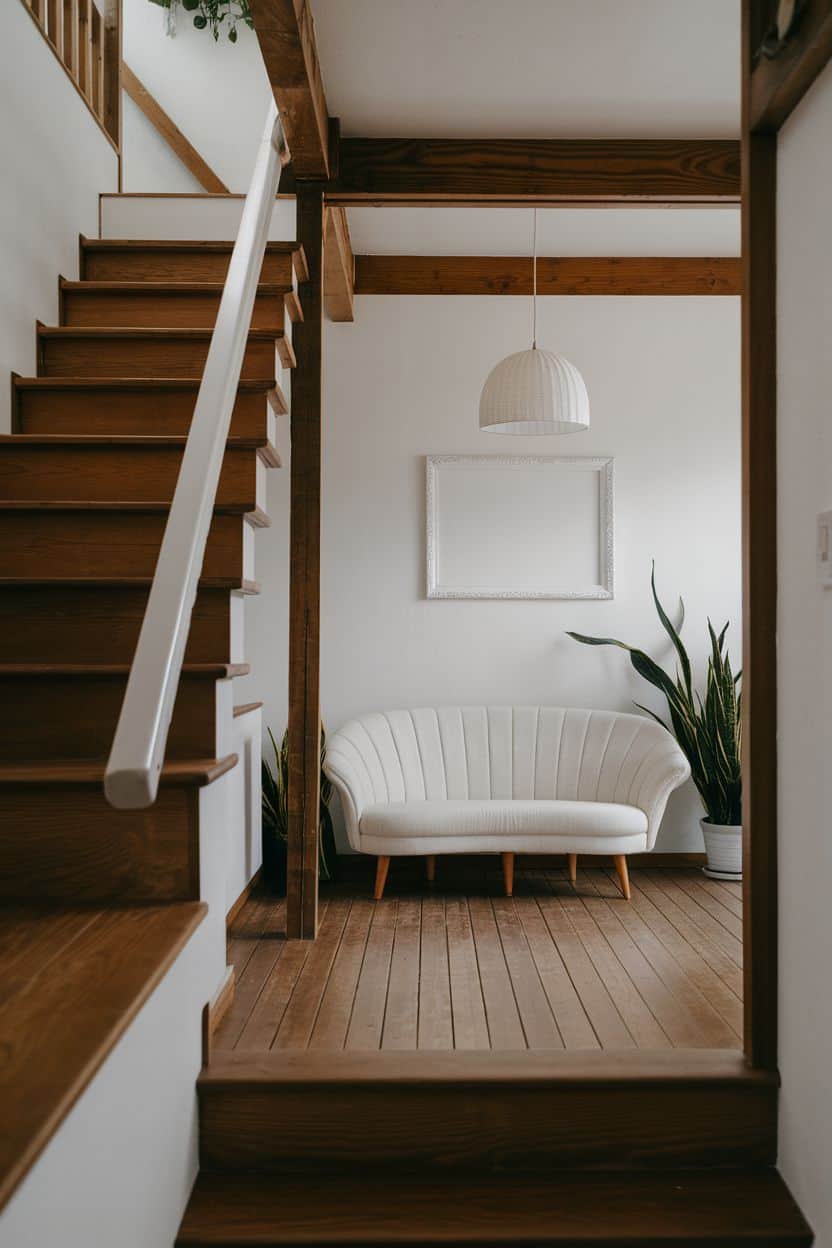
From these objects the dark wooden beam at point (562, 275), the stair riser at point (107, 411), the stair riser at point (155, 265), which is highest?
the dark wooden beam at point (562, 275)

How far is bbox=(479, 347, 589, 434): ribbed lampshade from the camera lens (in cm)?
389

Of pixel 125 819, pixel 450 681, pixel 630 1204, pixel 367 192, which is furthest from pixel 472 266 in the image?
pixel 630 1204

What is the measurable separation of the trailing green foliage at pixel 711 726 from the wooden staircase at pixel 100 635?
2304 millimetres

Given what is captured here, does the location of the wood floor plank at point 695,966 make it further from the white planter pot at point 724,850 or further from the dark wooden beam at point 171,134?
the dark wooden beam at point 171,134

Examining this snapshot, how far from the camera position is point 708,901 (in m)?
4.05

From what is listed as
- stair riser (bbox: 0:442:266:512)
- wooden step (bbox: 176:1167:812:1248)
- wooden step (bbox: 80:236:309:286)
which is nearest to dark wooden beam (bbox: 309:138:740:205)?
wooden step (bbox: 80:236:309:286)

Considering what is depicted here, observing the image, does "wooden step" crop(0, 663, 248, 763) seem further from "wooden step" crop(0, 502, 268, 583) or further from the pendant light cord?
the pendant light cord

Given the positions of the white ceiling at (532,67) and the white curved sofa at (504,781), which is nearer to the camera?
the white ceiling at (532,67)

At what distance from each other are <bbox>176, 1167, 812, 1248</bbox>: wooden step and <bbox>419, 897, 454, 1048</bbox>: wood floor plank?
38cm

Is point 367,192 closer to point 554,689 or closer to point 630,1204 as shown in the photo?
point 554,689

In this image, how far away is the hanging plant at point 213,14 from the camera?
16.3 ft

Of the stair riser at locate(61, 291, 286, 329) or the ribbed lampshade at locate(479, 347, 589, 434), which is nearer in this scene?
the stair riser at locate(61, 291, 286, 329)

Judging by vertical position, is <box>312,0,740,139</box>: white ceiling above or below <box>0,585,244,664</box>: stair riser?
above

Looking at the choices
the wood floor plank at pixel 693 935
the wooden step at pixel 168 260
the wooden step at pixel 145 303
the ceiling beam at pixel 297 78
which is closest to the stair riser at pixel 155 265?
the wooden step at pixel 168 260
